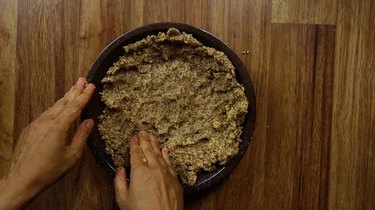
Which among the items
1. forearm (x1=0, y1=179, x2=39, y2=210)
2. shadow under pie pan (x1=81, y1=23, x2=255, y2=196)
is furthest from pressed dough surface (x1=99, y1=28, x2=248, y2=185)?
forearm (x1=0, y1=179, x2=39, y2=210)

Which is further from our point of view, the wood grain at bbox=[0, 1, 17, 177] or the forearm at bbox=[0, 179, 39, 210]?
the wood grain at bbox=[0, 1, 17, 177]

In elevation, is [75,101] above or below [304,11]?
below

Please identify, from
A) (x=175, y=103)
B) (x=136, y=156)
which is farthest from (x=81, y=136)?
(x=175, y=103)

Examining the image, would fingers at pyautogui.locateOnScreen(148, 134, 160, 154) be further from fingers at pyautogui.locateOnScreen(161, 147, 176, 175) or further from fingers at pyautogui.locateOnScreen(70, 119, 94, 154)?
fingers at pyautogui.locateOnScreen(70, 119, 94, 154)

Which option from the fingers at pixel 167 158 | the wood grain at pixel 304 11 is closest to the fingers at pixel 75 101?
the fingers at pixel 167 158

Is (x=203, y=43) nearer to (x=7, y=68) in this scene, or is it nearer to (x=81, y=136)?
(x=81, y=136)

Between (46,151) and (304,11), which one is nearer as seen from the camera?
(46,151)
